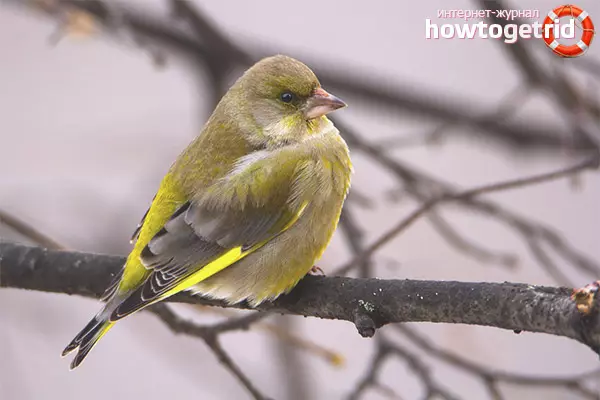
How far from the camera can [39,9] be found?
397 centimetres

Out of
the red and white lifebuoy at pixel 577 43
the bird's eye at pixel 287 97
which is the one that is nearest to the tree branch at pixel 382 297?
the bird's eye at pixel 287 97

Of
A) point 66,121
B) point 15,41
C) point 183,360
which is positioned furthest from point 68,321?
point 15,41

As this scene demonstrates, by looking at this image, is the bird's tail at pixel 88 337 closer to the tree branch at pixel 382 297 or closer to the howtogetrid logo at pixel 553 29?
the tree branch at pixel 382 297

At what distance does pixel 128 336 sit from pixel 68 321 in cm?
61

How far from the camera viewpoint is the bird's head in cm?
344

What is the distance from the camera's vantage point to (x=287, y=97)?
11.4ft

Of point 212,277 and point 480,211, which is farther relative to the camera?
point 480,211

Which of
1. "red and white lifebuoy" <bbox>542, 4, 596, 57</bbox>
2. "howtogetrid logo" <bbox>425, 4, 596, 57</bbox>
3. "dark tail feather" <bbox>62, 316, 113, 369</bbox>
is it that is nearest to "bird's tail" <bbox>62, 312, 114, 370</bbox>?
"dark tail feather" <bbox>62, 316, 113, 369</bbox>

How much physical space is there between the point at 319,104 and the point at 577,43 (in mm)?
1220

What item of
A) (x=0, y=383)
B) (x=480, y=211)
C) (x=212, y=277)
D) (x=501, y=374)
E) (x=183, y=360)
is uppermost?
(x=480, y=211)

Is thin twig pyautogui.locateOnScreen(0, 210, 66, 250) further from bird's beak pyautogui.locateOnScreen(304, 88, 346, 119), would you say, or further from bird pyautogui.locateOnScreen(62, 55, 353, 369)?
bird's beak pyautogui.locateOnScreen(304, 88, 346, 119)

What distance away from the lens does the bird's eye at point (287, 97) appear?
3471 mm

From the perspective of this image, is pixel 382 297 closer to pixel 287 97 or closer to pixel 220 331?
pixel 220 331

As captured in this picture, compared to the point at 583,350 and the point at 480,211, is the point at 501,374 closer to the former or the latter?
the point at 480,211
